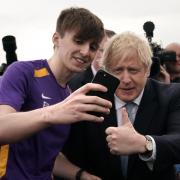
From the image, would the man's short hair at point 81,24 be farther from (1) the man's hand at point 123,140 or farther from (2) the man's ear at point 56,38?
(1) the man's hand at point 123,140

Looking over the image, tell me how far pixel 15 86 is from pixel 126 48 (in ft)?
2.33

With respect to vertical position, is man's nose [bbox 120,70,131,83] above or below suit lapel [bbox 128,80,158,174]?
above

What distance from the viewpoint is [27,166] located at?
2580 millimetres

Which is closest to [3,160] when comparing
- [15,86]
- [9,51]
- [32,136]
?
[32,136]

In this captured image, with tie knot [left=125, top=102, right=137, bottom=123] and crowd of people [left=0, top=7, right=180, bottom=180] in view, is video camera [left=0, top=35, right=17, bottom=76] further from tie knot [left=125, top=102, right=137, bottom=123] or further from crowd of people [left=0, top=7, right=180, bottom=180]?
tie knot [left=125, top=102, right=137, bottom=123]

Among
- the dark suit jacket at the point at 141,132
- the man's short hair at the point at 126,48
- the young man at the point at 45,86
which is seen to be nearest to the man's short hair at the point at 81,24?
the young man at the point at 45,86

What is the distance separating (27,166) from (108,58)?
78 centimetres

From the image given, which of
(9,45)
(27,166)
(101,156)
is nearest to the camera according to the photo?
(27,166)

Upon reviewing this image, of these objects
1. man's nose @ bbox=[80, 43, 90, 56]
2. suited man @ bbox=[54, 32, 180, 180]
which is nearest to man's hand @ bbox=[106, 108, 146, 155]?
suited man @ bbox=[54, 32, 180, 180]

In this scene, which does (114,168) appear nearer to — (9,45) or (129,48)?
(129,48)

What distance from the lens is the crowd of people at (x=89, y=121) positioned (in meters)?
2.51

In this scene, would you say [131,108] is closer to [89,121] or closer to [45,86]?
[89,121]

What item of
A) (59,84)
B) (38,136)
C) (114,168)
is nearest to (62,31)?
(59,84)

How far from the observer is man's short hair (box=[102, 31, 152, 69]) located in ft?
9.11
